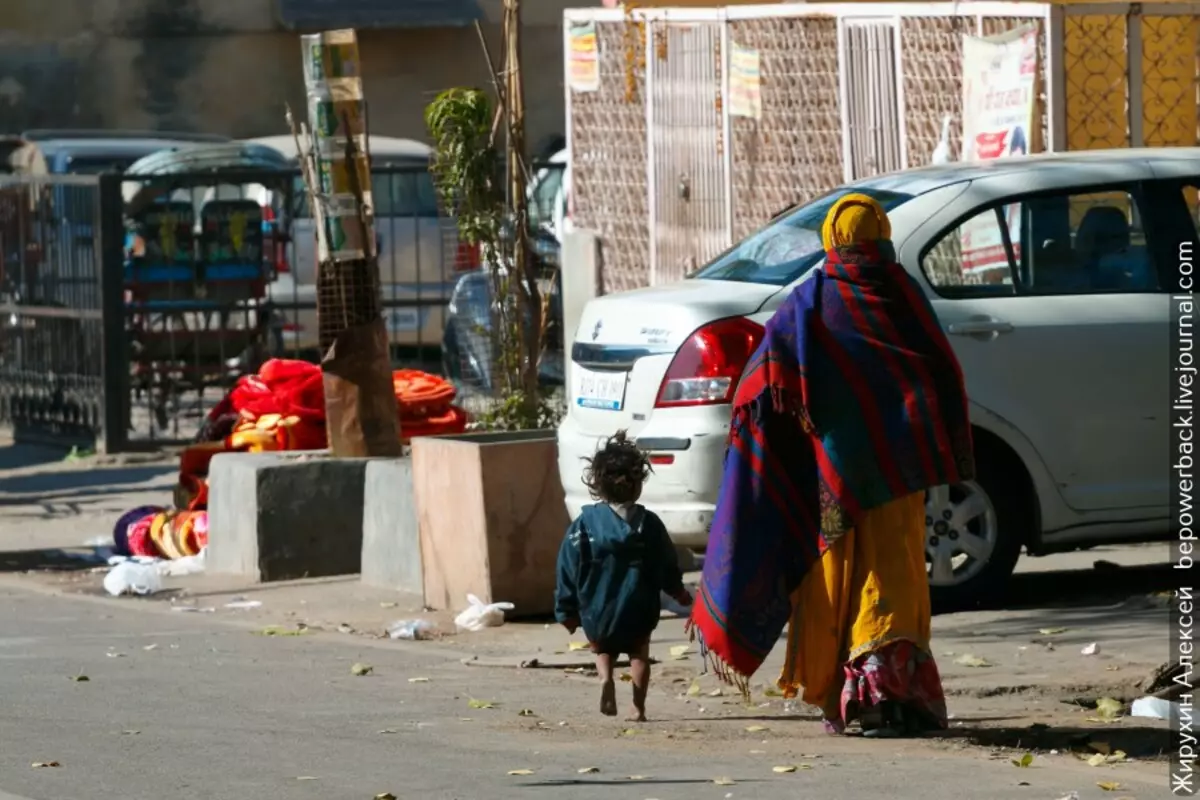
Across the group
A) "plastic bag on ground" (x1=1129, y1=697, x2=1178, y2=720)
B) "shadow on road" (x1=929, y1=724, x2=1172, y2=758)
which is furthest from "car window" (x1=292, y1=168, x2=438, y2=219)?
"shadow on road" (x1=929, y1=724, x2=1172, y2=758)

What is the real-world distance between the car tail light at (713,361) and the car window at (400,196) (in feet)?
26.1

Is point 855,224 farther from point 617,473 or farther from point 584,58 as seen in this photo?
point 584,58

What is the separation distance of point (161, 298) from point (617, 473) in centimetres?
947

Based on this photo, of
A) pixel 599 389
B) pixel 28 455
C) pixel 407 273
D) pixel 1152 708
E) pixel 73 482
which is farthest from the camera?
pixel 407 273

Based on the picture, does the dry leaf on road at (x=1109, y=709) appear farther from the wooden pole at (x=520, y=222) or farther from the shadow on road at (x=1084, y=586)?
the wooden pole at (x=520, y=222)

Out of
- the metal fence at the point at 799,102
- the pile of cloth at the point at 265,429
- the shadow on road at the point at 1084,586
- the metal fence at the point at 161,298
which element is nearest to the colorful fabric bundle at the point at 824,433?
the shadow on road at the point at 1084,586

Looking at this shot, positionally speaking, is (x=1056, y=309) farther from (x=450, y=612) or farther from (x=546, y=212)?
(x=546, y=212)

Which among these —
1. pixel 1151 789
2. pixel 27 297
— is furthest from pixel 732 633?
pixel 27 297

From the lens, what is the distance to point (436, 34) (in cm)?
3014

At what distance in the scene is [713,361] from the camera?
8.69 meters

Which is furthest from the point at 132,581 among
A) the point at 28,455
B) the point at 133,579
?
the point at 28,455

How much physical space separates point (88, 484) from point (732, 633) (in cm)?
857

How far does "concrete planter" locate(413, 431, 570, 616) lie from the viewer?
379 inches

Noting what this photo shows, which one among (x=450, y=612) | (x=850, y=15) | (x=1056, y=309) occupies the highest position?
(x=850, y=15)
